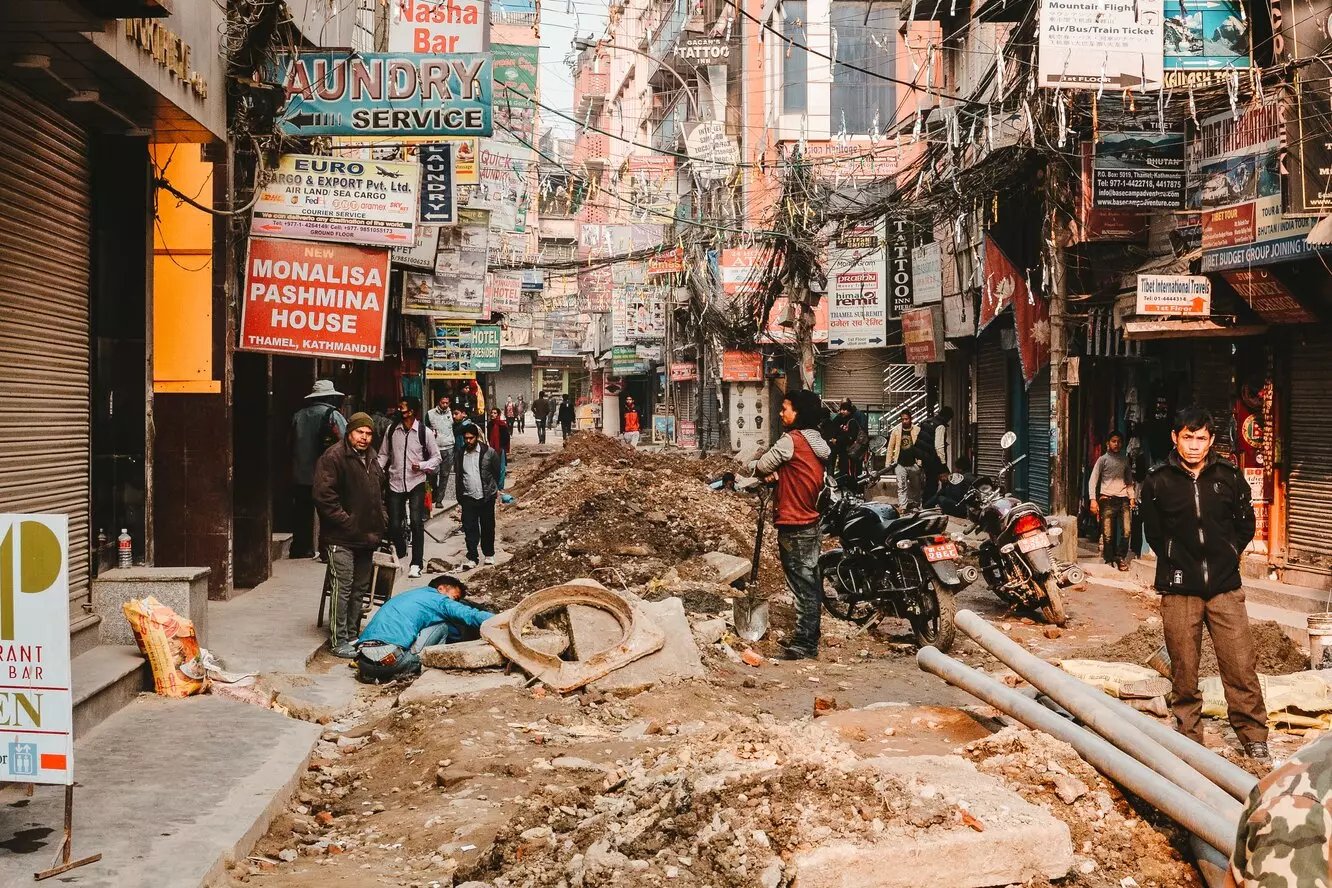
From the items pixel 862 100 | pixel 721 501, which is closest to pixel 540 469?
pixel 721 501

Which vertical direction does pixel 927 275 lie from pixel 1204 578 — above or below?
above

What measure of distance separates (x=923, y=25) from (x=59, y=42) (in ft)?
120

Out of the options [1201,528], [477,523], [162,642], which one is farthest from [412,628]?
[477,523]

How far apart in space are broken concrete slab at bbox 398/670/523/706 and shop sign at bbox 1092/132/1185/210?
10794mm

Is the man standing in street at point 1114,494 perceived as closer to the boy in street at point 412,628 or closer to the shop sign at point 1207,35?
the shop sign at point 1207,35

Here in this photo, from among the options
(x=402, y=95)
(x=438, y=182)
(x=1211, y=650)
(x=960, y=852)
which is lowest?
(x=1211, y=650)

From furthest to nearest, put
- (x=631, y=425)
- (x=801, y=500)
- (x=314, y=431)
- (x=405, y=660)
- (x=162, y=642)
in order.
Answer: (x=631, y=425)
(x=314, y=431)
(x=801, y=500)
(x=405, y=660)
(x=162, y=642)

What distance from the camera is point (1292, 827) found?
219 centimetres

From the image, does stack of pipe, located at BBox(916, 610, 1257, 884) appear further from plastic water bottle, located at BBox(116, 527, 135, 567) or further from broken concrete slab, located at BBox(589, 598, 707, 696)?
plastic water bottle, located at BBox(116, 527, 135, 567)

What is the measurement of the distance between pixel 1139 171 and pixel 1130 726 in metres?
12.1

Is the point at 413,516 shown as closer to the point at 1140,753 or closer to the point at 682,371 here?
the point at 1140,753

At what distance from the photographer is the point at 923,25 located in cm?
→ 4069

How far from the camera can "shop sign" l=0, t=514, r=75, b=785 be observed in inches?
204

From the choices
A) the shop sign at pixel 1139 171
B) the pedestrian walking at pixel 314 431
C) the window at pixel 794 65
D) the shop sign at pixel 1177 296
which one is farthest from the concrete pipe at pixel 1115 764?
the window at pixel 794 65
